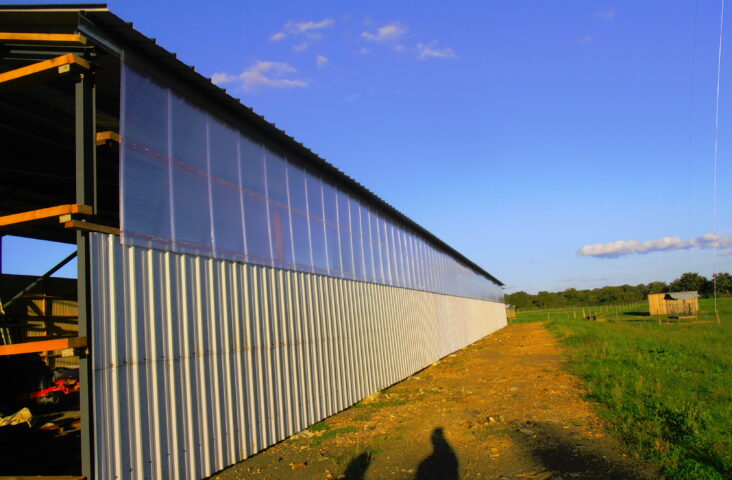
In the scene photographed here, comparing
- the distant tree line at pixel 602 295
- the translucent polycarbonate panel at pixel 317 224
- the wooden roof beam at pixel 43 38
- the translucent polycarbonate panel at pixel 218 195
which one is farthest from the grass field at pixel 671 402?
the distant tree line at pixel 602 295

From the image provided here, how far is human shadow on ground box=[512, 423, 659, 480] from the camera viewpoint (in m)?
6.71

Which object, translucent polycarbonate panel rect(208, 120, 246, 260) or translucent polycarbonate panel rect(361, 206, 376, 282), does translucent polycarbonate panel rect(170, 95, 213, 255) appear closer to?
translucent polycarbonate panel rect(208, 120, 246, 260)

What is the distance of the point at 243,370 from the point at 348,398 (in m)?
4.93

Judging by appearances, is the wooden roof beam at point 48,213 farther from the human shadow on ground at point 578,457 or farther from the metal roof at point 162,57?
the human shadow on ground at point 578,457

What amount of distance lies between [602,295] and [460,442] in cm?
13988

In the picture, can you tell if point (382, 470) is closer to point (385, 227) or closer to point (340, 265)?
point (340, 265)

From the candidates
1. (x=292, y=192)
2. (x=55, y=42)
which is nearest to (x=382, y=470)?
(x=292, y=192)

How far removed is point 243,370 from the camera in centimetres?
840

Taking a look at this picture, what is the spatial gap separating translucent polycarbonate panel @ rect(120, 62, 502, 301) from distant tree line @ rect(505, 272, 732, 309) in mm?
124030

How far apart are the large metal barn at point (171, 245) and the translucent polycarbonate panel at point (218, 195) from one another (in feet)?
0.10

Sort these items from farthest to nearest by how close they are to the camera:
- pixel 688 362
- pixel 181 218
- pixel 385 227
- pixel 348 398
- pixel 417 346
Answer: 1. pixel 417 346
2. pixel 385 227
3. pixel 688 362
4. pixel 348 398
5. pixel 181 218

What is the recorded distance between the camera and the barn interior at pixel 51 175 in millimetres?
6023

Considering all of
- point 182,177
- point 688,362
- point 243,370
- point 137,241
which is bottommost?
point 688,362

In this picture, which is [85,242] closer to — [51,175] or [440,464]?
[440,464]
